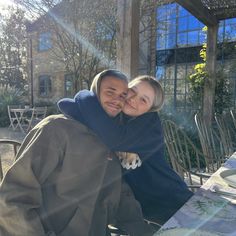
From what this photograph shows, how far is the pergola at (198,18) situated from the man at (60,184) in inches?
65.3

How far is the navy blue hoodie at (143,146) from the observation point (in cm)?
166

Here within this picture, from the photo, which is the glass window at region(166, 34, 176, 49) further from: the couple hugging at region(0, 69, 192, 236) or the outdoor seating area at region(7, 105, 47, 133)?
the couple hugging at region(0, 69, 192, 236)

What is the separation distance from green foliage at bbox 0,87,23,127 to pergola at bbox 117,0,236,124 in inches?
352

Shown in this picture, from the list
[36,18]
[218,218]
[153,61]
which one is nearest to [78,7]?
[36,18]

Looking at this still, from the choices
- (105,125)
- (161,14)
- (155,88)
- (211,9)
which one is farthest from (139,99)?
(161,14)

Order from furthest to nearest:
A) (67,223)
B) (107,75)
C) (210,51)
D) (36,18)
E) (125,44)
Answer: (36,18) → (210,51) → (125,44) → (107,75) → (67,223)

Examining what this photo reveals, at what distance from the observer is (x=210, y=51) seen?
249 inches

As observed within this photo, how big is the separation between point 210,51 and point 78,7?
433 centimetres

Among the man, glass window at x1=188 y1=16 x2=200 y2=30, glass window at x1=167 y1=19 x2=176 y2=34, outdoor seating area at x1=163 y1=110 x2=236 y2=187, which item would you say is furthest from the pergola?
glass window at x1=167 y1=19 x2=176 y2=34

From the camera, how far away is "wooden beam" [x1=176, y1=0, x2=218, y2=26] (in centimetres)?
474

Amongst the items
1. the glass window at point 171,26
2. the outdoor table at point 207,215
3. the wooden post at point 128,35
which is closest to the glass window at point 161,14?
the glass window at point 171,26

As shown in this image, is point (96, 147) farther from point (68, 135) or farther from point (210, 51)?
point (210, 51)

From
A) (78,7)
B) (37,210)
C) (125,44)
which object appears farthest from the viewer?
(78,7)

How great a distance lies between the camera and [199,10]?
17.2ft
